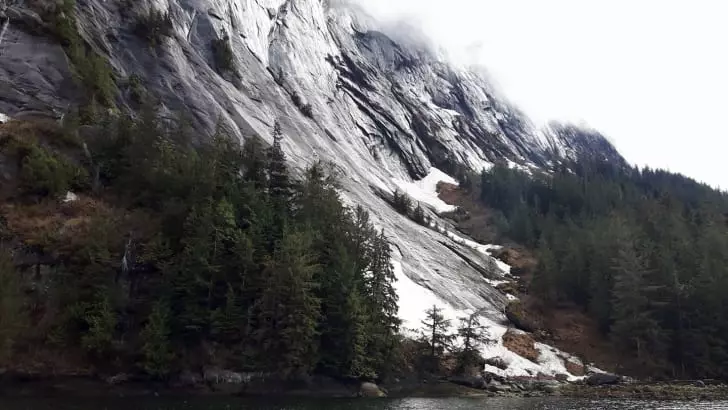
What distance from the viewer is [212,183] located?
48625mm

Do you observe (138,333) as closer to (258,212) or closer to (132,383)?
(132,383)

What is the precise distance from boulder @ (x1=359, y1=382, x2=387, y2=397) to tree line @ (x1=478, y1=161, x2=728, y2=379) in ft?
97.3

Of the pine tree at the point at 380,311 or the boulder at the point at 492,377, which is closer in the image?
the pine tree at the point at 380,311

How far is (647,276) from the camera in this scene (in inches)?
2485

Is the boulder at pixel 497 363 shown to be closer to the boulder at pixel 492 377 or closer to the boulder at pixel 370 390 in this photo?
the boulder at pixel 492 377

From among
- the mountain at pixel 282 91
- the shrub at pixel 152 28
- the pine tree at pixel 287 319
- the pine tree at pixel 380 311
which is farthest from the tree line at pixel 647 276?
the shrub at pixel 152 28

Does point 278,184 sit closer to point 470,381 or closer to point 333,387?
point 333,387

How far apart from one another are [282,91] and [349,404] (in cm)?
6710

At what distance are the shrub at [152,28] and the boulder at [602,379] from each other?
63.1m

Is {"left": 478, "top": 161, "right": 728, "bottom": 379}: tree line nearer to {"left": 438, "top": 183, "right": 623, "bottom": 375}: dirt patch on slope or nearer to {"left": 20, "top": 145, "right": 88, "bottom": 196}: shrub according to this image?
{"left": 438, "top": 183, "right": 623, "bottom": 375}: dirt patch on slope

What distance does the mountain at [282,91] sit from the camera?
58.8 meters

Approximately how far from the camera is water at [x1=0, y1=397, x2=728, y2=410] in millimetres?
32000

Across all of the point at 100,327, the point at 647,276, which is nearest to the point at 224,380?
the point at 100,327

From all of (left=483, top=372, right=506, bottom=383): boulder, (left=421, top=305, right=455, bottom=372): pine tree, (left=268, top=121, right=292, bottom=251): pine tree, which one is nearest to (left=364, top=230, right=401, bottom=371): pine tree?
(left=421, top=305, right=455, bottom=372): pine tree
